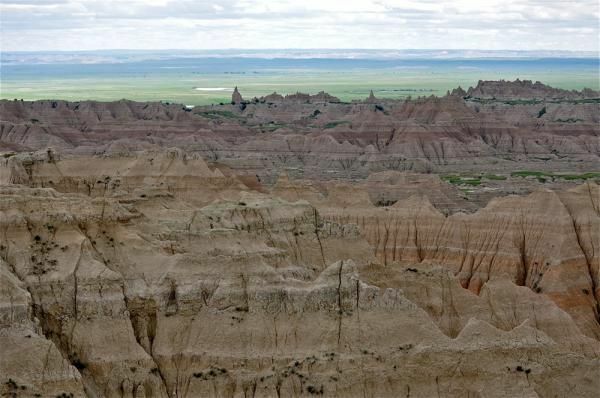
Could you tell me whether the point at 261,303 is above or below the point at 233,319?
above

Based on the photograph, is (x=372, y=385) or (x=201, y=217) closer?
(x=372, y=385)

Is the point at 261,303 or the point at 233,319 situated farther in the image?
the point at 261,303

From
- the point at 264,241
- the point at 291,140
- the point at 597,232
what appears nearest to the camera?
the point at 264,241

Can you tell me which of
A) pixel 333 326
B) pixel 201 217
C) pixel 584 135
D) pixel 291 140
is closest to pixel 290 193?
pixel 201 217

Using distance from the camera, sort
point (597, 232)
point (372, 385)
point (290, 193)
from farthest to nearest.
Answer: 1. point (290, 193)
2. point (597, 232)
3. point (372, 385)

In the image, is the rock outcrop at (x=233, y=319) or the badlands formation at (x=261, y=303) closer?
the rock outcrop at (x=233, y=319)

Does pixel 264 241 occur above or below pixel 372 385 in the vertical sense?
above

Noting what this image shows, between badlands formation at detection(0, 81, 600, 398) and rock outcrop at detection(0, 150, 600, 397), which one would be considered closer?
rock outcrop at detection(0, 150, 600, 397)

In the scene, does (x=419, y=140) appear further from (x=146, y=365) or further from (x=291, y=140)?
(x=146, y=365)

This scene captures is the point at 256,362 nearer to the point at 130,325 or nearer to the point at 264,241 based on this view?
the point at 130,325

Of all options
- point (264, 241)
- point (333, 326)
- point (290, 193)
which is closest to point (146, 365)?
point (333, 326)
